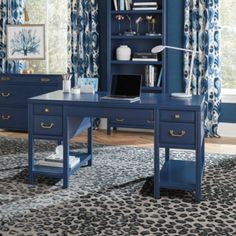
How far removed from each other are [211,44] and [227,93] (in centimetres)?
74

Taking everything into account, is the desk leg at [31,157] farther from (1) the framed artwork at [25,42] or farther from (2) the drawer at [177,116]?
(1) the framed artwork at [25,42]

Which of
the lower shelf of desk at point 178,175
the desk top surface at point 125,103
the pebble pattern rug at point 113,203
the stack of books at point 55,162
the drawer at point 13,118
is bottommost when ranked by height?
the pebble pattern rug at point 113,203

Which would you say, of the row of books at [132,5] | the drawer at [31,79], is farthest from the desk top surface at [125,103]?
the row of books at [132,5]

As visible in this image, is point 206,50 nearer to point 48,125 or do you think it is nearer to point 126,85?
point 126,85

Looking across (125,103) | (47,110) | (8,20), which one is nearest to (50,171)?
(47,110)

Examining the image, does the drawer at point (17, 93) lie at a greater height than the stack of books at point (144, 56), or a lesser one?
lesser

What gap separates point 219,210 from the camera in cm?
319

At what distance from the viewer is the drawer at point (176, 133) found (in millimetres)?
3385

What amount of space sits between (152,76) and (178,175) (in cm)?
256

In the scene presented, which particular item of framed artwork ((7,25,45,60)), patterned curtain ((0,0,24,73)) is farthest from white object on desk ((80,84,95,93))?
patterned curtain ((0,0,24,73))

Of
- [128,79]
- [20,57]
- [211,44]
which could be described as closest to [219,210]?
[128,79]

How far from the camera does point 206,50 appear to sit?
19.1 ft

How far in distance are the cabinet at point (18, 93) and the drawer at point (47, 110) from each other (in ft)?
7.35

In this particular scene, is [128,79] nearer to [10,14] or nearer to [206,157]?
[206,157]
